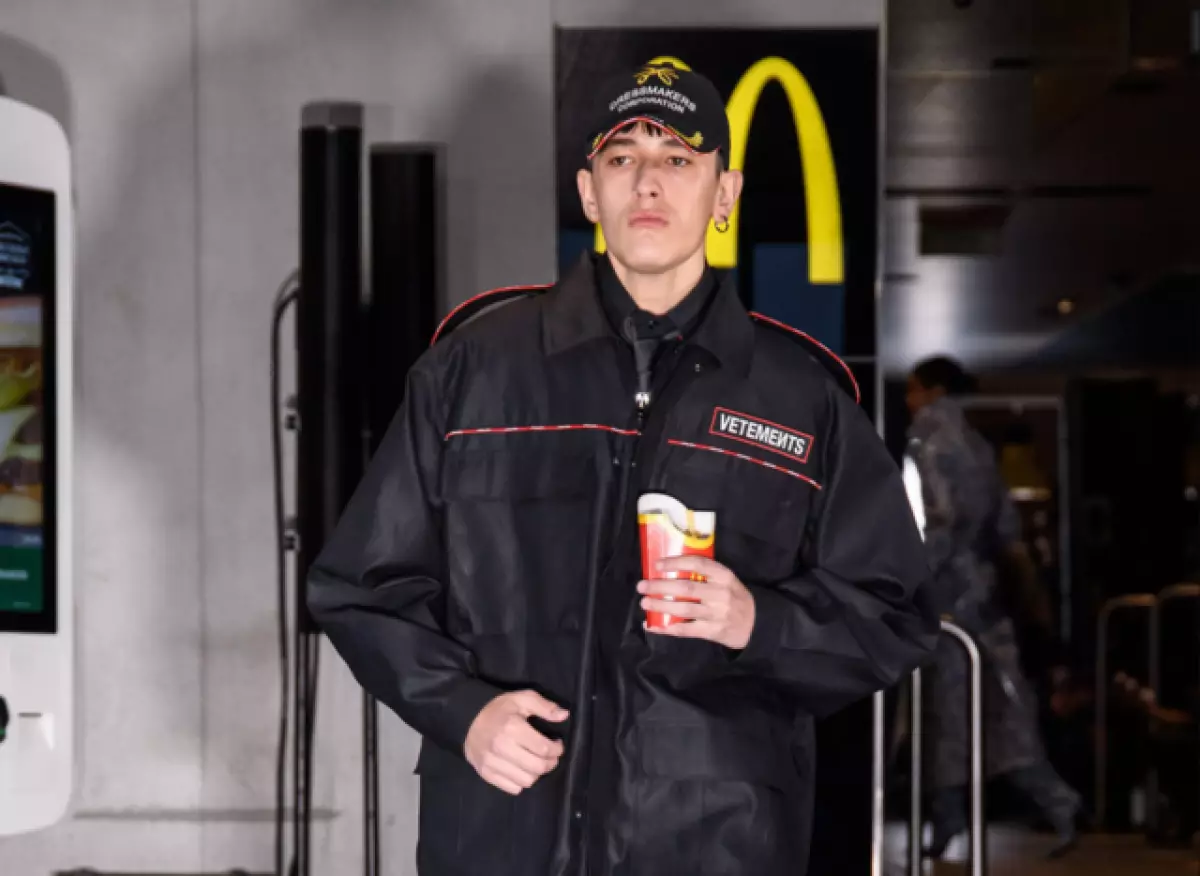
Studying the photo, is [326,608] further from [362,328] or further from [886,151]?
[886,151]

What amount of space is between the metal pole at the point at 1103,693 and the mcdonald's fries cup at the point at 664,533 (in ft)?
6.69

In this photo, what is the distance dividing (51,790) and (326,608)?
0.63 metres

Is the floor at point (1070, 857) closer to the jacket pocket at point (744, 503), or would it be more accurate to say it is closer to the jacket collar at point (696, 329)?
the jacket pocket at point (744, 503)

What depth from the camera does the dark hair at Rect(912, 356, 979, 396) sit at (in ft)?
11.3

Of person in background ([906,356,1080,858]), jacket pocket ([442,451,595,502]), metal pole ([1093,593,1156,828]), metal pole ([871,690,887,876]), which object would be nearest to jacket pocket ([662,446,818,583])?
jacket pocket ([442,451,595,502])

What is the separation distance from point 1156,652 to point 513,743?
2268mm

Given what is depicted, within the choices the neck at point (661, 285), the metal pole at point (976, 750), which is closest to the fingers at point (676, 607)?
the neck at point (661, 285)

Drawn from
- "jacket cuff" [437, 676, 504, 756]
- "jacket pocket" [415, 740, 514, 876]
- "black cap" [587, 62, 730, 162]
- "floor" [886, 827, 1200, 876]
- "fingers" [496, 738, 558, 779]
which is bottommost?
"floor" [886, 827, 1200, 876]

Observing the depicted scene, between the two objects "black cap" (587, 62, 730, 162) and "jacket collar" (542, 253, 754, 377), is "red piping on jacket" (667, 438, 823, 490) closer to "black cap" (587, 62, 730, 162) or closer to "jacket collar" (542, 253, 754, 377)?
"jacket collar" (542, 253, 754, 377)

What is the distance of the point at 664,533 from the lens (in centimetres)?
182

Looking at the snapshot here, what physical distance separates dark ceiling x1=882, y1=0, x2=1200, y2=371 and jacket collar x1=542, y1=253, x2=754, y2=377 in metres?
1.42

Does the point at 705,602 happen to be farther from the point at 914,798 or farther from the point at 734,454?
the point at 914,798

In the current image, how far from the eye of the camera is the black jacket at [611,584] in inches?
76.2

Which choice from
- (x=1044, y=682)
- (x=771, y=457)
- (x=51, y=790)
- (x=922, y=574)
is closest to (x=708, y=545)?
(x=771, y=457)
